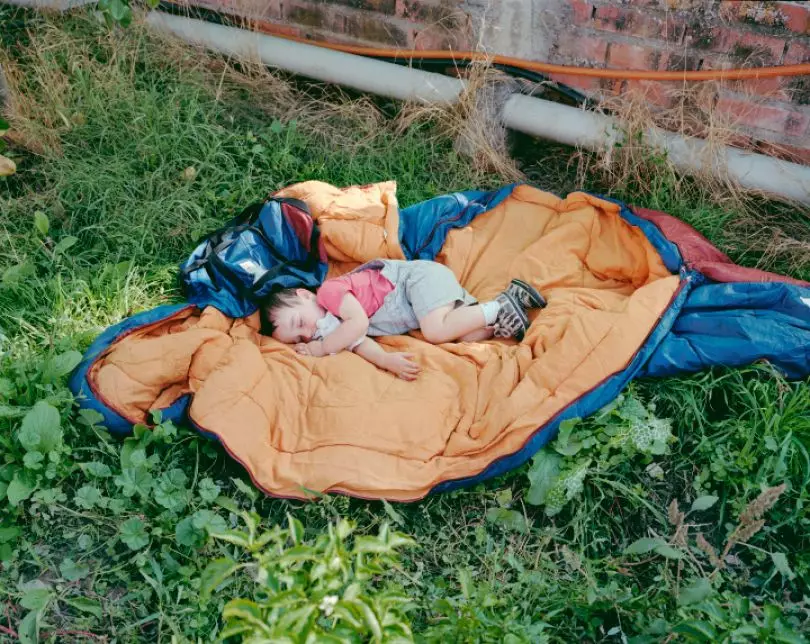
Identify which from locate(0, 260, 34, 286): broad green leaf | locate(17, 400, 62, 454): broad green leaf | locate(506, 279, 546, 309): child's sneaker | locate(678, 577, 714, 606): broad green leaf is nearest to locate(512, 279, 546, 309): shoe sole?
locate(506, 279, 546, 309): child's sneaker

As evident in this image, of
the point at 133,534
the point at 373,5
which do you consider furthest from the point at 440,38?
the point at 133,534

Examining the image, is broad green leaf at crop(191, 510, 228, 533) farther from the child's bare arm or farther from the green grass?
the child's bare arm

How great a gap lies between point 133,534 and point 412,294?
1.26m

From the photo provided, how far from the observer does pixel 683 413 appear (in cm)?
246

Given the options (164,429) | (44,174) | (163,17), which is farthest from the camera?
(163,17)

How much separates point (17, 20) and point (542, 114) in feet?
9.01

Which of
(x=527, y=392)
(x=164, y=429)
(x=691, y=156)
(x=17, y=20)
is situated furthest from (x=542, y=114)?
(x=17, y=20)

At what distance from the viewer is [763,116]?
3109 millimetres

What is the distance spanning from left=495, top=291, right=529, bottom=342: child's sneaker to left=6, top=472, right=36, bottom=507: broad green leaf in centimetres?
161

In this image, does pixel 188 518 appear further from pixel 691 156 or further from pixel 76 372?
pixel 691 156

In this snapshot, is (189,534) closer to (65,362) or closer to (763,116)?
(65,362)

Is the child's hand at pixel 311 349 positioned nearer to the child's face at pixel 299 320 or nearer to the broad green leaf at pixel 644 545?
the child's face at pixel 299 320

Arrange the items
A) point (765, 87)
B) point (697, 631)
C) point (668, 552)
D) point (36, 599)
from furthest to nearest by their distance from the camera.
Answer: point (765, 87)
point (36, 599)
point (668, 552)
point (697, 631)

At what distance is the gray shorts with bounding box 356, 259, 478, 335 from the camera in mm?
2816
